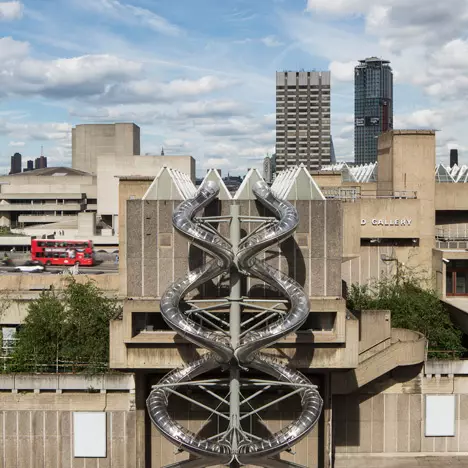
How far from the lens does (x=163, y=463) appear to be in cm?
3603

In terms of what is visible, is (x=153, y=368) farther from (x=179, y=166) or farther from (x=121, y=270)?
(x=179, y=166)

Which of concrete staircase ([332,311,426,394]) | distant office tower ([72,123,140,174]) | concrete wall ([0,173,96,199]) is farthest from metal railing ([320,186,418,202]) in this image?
distant office tower ([72,123,140,174])

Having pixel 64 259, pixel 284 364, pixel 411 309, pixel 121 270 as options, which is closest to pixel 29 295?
pixel 121 270

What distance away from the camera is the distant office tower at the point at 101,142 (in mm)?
176500

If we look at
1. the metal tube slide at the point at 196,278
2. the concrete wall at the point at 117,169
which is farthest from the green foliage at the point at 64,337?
the concrete wall at the point at 117,169

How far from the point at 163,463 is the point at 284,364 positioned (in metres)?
9.08

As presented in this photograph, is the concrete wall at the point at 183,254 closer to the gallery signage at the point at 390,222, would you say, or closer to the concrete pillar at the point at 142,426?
the concrete pillar at the point at 142,426

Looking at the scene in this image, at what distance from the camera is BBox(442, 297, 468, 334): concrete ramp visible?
4222 cm

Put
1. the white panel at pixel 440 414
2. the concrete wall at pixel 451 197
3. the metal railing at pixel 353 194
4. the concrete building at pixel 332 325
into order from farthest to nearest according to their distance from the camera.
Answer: the concrete wall at pixel 451 197 → the metal railing at pixel 353 194 → the white panel at pixel 440 414 → the concrete building at pixel 332 325

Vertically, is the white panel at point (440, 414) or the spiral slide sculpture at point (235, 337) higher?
the spiral slide sculpture at point (235, 337)

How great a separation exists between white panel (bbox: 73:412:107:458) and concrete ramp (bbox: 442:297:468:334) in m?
21.6

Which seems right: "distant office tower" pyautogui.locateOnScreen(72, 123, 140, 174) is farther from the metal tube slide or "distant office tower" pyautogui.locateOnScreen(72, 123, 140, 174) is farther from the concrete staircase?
the metal tube slide

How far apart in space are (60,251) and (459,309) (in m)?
50.3

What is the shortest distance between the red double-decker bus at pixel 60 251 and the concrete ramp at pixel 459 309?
44.0m
